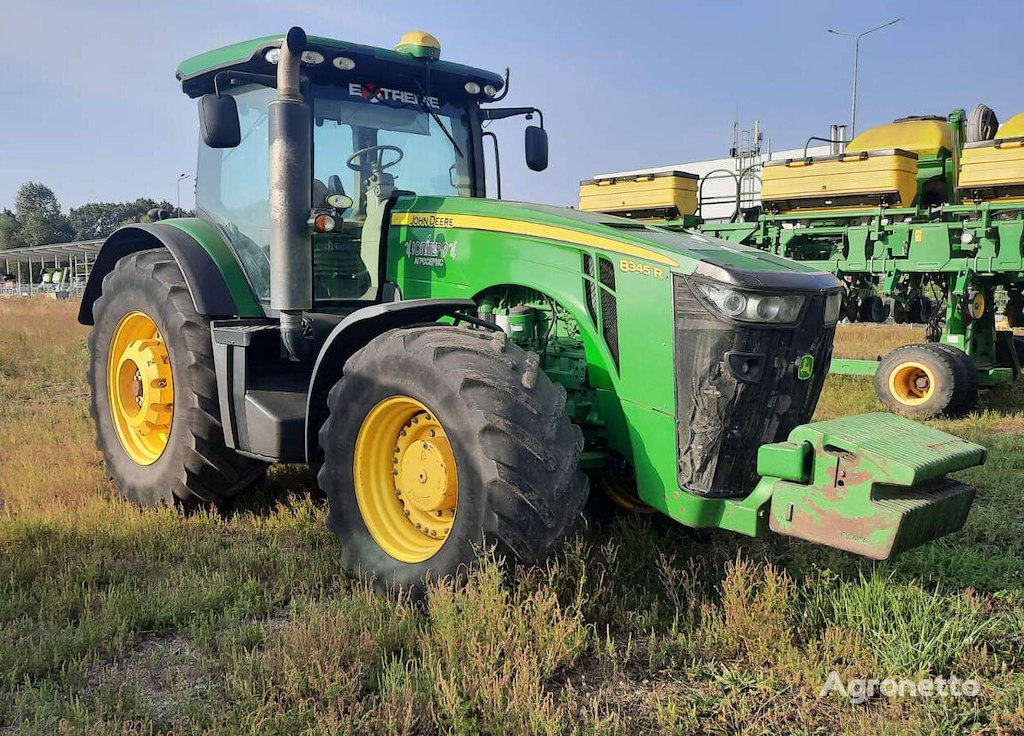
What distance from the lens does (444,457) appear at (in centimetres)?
350

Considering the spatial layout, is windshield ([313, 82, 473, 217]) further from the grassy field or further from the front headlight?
the front headlight

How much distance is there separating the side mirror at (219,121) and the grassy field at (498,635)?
2.01 m

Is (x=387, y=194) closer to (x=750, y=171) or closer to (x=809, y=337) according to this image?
(x=809, y=337)

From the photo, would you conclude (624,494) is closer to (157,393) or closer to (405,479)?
(405,479)

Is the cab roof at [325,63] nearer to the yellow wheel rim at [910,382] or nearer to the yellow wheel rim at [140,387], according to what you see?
the yellow wheel rim at [140,387]

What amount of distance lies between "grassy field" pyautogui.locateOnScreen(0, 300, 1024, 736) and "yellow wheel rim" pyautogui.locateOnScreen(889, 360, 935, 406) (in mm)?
4974

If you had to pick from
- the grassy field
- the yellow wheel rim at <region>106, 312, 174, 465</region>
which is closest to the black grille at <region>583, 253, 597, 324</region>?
the grassy field

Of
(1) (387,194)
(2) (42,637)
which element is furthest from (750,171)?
(2) (42,637)

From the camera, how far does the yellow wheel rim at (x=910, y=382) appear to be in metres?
9.25

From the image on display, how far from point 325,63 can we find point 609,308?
2.11 m

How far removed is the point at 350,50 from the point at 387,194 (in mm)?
768

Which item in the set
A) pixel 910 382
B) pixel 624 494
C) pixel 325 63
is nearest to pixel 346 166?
pixel 325 63

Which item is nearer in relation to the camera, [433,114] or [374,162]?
[374,162]

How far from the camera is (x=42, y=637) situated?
3.23m
